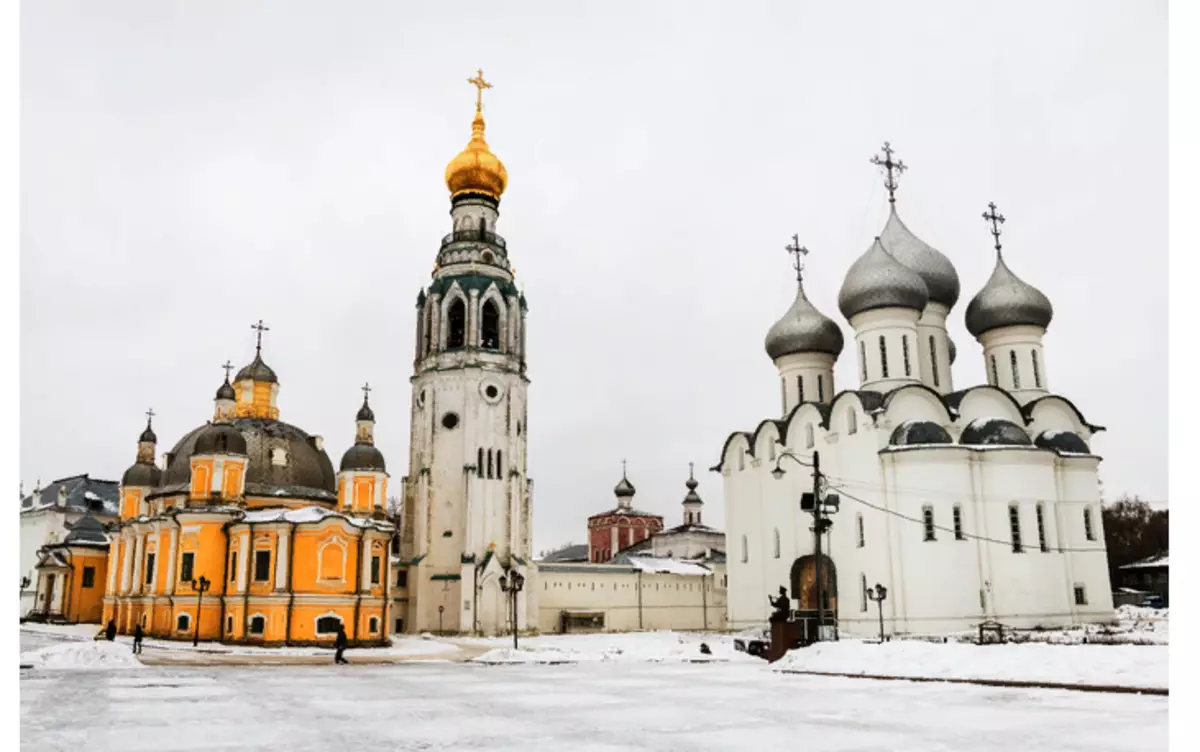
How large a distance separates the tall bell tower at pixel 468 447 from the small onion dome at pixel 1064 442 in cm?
1761

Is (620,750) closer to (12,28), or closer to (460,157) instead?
(12,28)

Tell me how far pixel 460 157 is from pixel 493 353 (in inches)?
330

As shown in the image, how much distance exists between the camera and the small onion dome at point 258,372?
34.2 m

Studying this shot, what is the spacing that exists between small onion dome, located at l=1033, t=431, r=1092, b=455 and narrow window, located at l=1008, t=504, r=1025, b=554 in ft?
7.27

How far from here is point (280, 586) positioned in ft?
80.9

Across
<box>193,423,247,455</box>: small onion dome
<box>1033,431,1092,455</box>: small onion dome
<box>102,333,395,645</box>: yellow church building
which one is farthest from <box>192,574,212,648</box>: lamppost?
<box>1033,431,1092,455</box>: small onion dome

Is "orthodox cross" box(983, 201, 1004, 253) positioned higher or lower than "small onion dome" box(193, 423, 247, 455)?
higher

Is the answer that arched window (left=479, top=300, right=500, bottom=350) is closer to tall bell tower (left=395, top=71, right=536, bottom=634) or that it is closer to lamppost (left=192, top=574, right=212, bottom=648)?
tall bell tower (left=395, top=71, right=536, bottom=634)

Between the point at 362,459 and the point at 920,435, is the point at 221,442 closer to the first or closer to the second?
the point at 362,459

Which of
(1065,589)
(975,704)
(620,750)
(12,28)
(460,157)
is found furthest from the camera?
(460,157)

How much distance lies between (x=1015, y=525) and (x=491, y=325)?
1977 centimetres

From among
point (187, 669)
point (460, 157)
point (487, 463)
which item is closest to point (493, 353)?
point (487, 463)

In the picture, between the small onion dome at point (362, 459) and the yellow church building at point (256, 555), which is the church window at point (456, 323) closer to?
the yellow church building at point (256, 555)

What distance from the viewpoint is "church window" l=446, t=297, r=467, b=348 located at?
1371 inches
